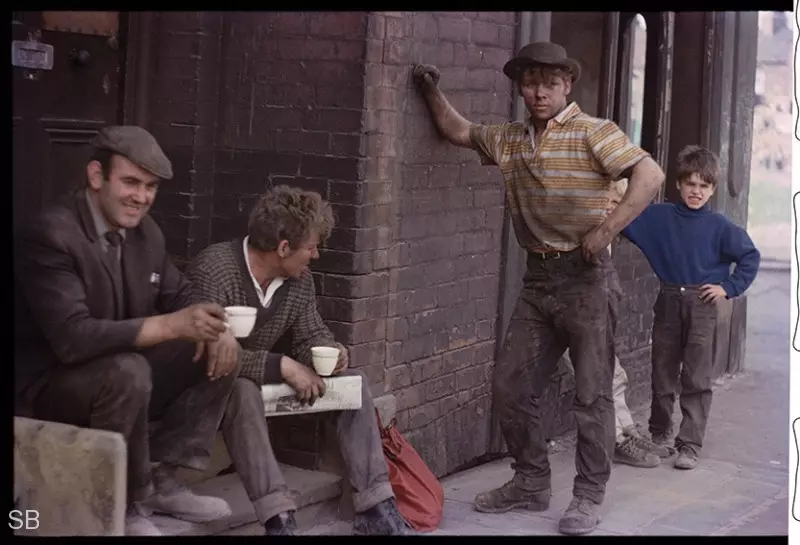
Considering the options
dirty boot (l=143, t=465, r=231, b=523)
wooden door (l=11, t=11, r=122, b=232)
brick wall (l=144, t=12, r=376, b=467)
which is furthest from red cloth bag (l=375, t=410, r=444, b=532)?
wooden door (l=11, t=11, r=122, b=232)

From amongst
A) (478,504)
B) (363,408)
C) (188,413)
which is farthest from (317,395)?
(478,504)

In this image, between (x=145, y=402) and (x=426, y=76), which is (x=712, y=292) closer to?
(x=426, y=76)

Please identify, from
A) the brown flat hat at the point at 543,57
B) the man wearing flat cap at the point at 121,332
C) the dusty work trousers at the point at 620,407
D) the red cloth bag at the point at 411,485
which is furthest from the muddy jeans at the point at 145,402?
the dusty work trousers at the point at 620,407

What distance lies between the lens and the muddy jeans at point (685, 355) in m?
6.95

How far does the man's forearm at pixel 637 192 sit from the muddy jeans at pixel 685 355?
1.52m

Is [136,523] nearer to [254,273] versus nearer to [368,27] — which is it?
[254,273]

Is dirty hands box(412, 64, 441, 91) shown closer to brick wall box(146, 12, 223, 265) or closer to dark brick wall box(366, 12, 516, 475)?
dark brick wall box(366, 12, 516, 475)

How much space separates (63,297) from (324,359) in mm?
1150

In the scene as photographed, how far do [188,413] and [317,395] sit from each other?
572 millimetres

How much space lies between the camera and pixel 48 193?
16.1 ft

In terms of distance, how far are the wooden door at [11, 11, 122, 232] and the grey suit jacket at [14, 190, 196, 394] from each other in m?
0.13

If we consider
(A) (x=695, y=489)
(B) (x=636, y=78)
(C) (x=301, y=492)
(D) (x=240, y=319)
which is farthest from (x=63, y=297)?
(B) (x=636, y=78)

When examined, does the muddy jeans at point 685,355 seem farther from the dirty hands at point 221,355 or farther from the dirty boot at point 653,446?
the dirty hands at point 221,355

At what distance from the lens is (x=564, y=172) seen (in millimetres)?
5699
